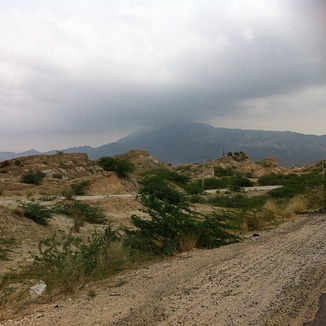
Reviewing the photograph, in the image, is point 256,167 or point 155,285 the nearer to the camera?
point 155,285

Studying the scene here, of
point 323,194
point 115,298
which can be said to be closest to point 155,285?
point 115,298

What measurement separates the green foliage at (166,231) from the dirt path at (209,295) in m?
1.08

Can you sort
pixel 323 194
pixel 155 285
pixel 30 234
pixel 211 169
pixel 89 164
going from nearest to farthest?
pixel 155 285 < pixel 30 234 < pixel 323 194 < pixel 89 164 < pixel 211 169

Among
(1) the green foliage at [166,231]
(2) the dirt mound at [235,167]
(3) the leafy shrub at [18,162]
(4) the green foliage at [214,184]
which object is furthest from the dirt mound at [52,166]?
(1) the green foliage at [166,231]

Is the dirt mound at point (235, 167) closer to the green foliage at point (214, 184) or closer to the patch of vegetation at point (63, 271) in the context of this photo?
the green foliage at point (214, 184)

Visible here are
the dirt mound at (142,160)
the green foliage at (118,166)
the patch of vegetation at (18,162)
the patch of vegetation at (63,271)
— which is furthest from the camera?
the dirt mound at (142,160)

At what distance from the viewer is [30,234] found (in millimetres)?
13719

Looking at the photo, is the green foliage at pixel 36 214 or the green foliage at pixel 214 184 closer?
the green foliage at pixel 36 214

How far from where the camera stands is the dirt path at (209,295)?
5.34m

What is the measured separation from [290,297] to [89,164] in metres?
66.2

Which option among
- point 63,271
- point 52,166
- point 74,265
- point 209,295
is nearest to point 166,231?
point 74,265

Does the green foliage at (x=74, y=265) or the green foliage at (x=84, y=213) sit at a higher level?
the green foliage at (x=74, y=265)

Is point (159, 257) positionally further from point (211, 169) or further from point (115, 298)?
point (211, 169)

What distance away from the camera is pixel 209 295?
634 centimetres
